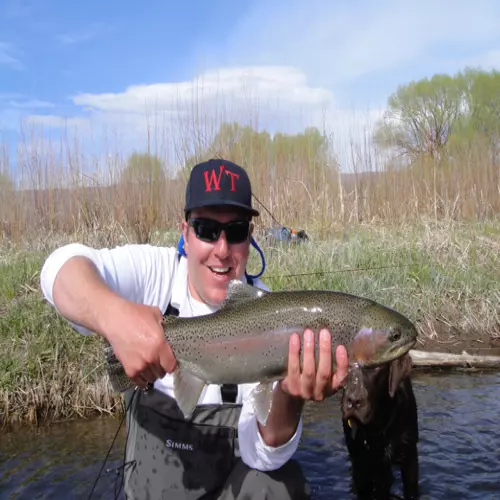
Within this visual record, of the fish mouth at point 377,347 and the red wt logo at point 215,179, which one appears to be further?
the red wt logo at point 215,179

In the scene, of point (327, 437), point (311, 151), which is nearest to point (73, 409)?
point (327, 437)

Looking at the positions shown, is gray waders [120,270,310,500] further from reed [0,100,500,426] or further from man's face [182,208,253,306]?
reed [0,100,500,426]

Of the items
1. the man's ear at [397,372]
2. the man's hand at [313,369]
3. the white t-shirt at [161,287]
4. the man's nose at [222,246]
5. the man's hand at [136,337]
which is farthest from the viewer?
the man's ear at [397,372]

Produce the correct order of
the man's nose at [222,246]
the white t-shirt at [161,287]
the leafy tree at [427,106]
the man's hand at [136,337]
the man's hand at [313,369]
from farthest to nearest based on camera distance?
the leafy tree at [427,106] → the man's nose at [222,246] → the white t-shirt at [161,287] → the man's hand at [313,369] → the man's hand at [136,337]

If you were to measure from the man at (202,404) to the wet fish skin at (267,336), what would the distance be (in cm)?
29

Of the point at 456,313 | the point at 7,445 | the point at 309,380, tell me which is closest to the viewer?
the point at 309,380

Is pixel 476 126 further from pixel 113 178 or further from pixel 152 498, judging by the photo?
pixel 152 498

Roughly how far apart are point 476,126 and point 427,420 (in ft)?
78.3

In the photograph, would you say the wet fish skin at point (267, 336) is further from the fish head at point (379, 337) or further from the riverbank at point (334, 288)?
the riverbank at point (334, 288)

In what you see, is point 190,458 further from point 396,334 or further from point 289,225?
point 289,225

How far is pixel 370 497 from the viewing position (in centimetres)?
364

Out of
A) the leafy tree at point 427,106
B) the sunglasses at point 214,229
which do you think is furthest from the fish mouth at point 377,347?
the leafy tree at point 427,106

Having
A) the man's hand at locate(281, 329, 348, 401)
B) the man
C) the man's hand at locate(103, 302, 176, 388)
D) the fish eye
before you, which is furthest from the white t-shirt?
the fish eye

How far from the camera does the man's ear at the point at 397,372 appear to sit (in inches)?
Result: 127
